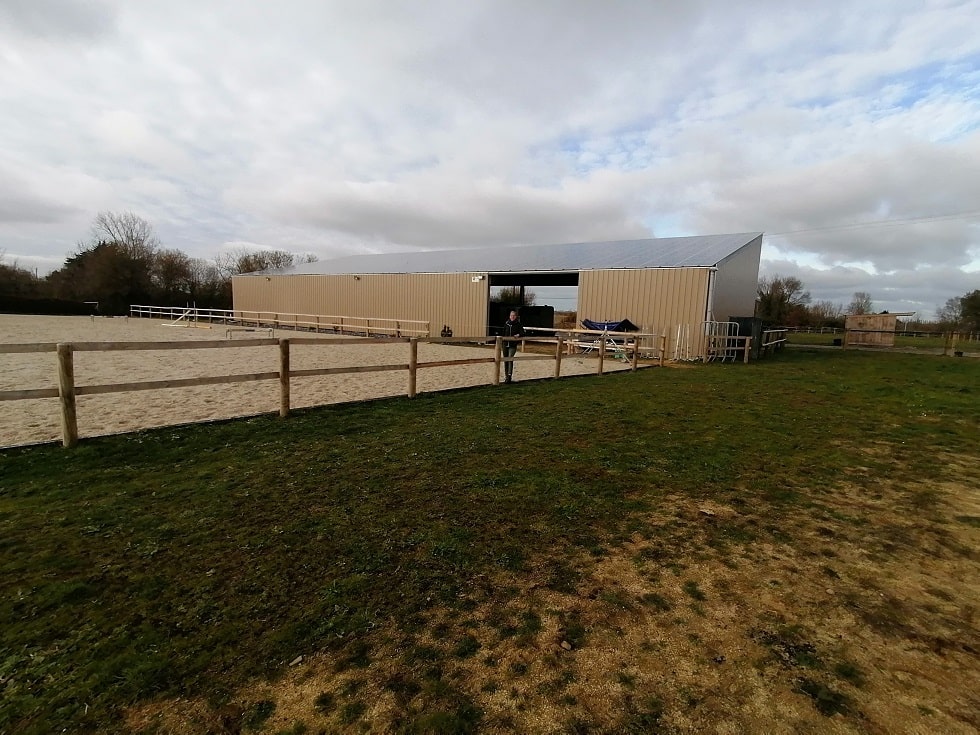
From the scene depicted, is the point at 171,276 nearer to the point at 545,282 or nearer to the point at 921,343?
the point at 545,282

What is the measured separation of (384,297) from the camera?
87.8ft

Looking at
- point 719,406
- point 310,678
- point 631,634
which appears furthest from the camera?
point 719,406

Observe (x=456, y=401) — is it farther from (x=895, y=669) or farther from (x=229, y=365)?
(x=229, y=365)

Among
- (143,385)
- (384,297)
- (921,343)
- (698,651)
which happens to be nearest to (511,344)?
(143,385)

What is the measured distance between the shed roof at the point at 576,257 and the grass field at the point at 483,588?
47.9 ft

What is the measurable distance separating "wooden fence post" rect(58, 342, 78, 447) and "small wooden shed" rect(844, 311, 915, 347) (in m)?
30.9

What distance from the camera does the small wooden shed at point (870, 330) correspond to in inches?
1050

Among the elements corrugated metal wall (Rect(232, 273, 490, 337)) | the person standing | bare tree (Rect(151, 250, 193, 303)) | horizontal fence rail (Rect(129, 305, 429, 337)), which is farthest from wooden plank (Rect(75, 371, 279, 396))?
bare tree (Rect(151, 250, 193, 303))

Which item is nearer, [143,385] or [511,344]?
[143,385]

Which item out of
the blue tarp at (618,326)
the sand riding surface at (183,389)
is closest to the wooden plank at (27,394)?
the sand riding surface at (183,389)

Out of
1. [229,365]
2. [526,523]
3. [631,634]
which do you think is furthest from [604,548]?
[229,365]

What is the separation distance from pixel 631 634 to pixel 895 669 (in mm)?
1089

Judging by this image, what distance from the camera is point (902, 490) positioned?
4238mm

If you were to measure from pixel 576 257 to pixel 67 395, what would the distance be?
66.2ft
